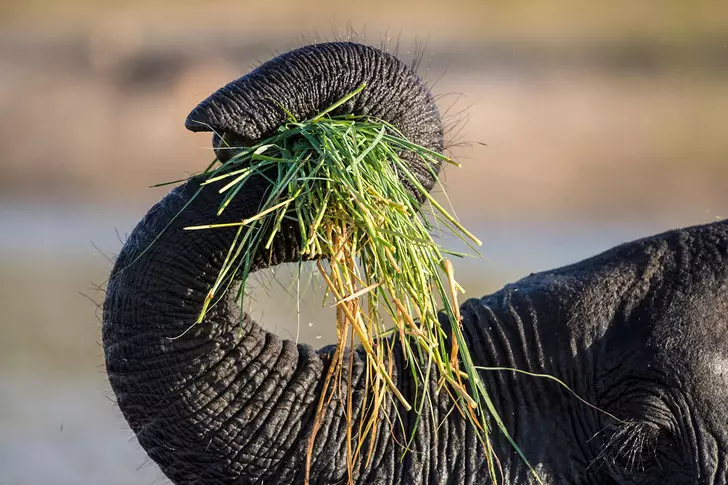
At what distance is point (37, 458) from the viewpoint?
223 inches

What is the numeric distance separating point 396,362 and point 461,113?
6.10m

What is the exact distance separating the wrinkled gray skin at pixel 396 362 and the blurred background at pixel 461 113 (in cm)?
484

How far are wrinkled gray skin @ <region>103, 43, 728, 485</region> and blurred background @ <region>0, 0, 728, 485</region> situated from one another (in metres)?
4.84

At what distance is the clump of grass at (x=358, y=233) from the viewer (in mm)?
2590

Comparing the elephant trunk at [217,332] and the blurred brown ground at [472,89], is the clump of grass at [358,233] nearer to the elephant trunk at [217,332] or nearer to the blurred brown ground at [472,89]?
the elephant trunk at [217,332]

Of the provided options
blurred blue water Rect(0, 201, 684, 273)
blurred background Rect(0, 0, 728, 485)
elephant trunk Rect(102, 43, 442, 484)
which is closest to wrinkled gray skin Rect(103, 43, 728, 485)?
elephant trunk Rect(102, 43, 442, 484)


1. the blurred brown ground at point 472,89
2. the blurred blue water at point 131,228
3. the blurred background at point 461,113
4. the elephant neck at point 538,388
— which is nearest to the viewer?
the elephant neck at point 538,388

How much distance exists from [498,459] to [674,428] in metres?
0.38

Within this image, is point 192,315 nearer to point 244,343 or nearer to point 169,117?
point 244,343

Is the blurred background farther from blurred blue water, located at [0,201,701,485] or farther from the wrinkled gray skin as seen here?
the wrinkled gray skin

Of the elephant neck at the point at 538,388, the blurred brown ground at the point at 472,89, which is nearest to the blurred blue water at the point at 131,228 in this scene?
the blurred brown ground at the point at 472,89

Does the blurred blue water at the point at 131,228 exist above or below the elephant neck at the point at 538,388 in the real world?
above

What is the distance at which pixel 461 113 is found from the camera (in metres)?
8.80

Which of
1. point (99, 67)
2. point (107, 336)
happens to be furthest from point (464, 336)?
point (99, 67)
